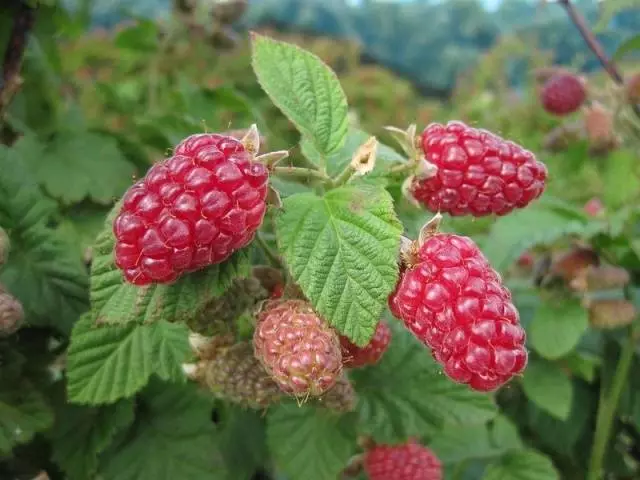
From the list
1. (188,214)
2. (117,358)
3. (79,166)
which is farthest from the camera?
(79,166)

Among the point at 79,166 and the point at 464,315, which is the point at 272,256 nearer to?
the point at 464,315

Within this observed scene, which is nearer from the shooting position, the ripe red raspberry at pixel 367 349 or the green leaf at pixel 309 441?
the ripe red raspberry at pixel 367 349

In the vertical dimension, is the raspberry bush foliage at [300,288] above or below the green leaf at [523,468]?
→ above

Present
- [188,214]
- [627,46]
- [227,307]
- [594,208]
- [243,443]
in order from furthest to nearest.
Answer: [594,208]
[627,46]
[243,443]
[227,307]
[188,214]

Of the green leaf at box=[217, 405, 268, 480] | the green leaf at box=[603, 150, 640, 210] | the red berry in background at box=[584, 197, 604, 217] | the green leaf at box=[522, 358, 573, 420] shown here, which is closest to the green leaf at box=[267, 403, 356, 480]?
the green leaf at box=[217, 405, 268, 480]

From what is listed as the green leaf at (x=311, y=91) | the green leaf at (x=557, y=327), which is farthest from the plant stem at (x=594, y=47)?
the green leaf at (x=311, y=91)

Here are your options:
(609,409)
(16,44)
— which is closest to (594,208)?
(609,409)

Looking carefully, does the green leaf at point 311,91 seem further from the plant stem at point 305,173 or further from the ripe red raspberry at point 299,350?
the ripe red raspberry at point 299,350
